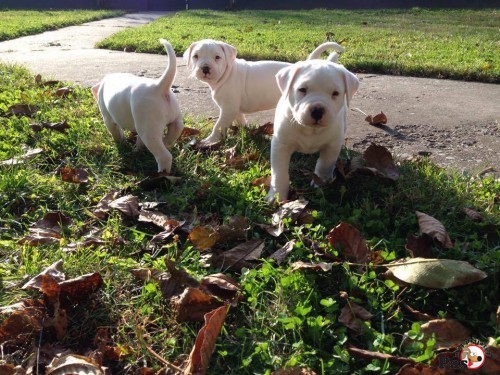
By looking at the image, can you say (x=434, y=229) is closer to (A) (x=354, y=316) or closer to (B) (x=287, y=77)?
(A) (x=354, y=316)

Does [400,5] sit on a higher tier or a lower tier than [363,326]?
higher

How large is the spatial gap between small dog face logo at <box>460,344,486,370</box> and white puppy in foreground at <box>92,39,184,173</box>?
6.82 ft

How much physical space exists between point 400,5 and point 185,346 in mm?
24879

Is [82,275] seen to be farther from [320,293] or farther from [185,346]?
[320,293]

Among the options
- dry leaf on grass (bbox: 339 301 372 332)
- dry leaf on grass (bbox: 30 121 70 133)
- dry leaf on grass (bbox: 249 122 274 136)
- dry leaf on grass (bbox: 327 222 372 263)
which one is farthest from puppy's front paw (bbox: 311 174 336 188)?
dry leaf on grass (bbox: 30 121 70 133)

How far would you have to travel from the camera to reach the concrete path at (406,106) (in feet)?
11.8

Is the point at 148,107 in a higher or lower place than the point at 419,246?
higher

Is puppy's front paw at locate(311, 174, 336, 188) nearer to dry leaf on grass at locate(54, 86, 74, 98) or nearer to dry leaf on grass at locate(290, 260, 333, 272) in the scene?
dry leaf on grass at locate(290, 260, 333, 272)

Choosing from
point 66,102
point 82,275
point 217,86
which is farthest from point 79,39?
point 82,275

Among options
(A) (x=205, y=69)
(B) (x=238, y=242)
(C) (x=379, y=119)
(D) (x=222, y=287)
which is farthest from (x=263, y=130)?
(D) (x=222, y=287)

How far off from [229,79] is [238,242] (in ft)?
6.86

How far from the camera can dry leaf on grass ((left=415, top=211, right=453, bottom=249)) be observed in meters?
2.20

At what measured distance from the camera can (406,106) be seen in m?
4.65

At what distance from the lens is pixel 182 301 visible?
1815mm
